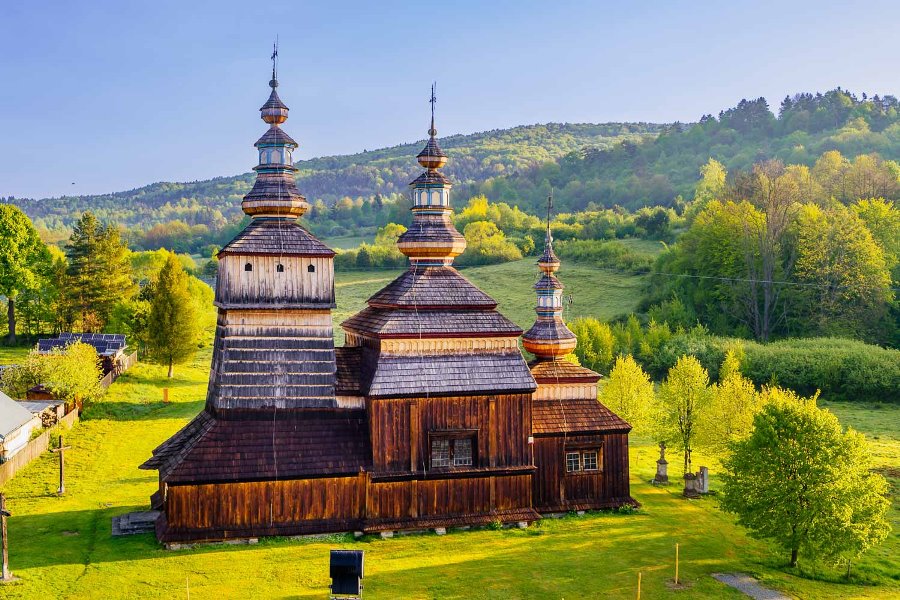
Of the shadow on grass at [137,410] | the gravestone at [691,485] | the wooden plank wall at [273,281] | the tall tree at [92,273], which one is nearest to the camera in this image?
the wooden plank wall at [273,281]

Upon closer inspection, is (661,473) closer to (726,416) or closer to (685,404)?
(685,404)

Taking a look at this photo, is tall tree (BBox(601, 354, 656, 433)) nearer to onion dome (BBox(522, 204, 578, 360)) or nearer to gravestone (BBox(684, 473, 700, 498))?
gravestone (BBox(684, 473, 700, 498))

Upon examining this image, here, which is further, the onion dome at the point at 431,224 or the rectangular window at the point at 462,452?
Result: the onion dome at the point at 431,224

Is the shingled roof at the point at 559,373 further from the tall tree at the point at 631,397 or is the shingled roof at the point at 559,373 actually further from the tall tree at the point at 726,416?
the tall tree at the point at 726,416

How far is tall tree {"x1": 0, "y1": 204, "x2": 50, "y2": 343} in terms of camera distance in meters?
50.0

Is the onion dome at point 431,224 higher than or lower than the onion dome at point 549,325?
higher

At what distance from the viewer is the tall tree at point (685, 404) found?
2845 centimetres

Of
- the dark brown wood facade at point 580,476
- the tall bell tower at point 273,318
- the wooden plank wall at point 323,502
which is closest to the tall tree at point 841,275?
the dark brown wood facade at point 580,476

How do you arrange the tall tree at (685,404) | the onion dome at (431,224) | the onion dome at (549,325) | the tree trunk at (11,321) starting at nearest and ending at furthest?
the onion dome at (431,224), the onion dome at (549,325), the tall tree at (685,404), the tree trunk at (11,321)

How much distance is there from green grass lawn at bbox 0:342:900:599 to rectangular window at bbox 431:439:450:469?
6.50 feet

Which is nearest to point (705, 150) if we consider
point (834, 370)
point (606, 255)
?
point (606, 255)

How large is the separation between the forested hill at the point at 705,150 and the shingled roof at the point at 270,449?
88356 millimetres

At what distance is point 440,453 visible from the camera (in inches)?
901

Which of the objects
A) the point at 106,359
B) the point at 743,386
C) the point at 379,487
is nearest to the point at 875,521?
the point at 743,386
